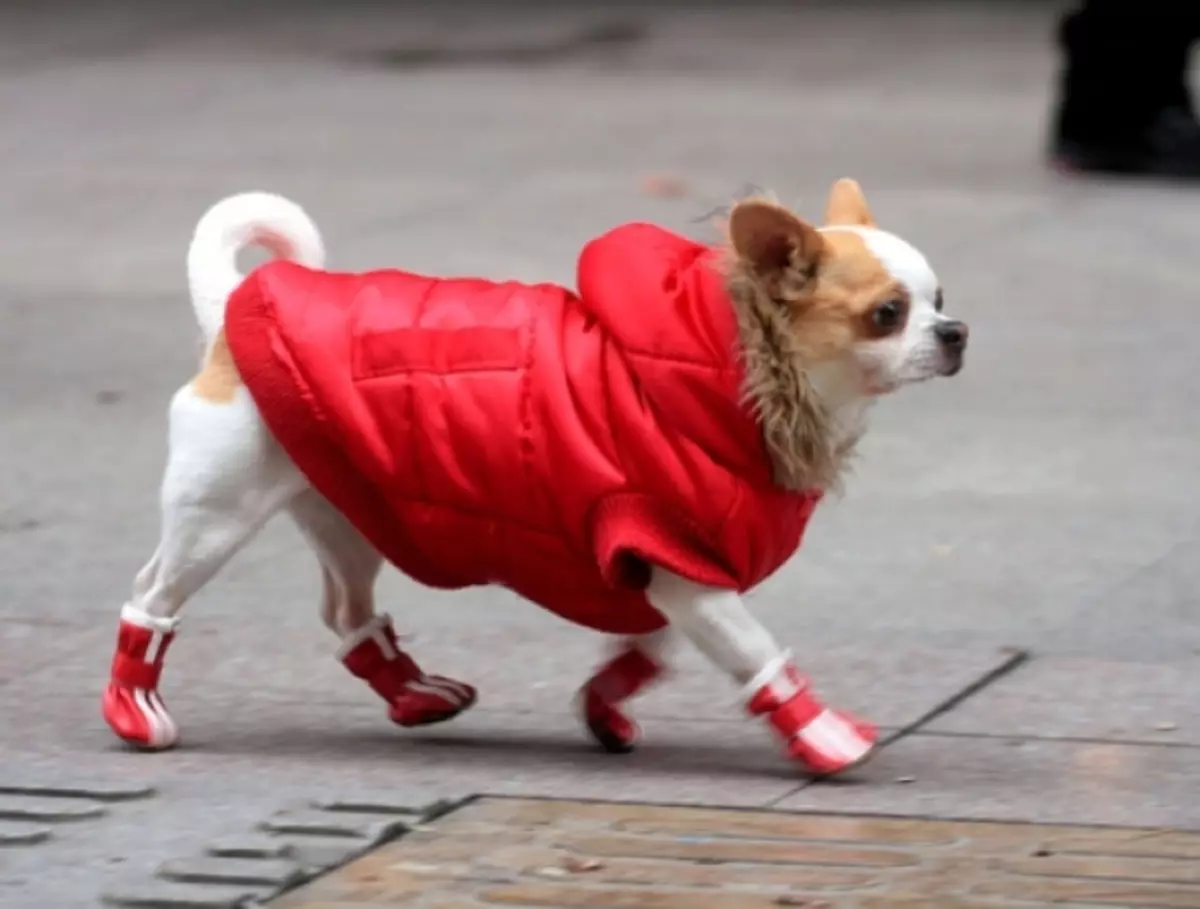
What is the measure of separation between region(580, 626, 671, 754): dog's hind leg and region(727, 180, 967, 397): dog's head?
683 millimetres

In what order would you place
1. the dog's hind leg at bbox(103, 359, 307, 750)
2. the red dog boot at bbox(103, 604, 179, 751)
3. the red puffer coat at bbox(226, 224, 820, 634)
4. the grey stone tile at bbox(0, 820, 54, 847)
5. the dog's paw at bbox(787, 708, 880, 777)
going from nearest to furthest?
the grey stone tile at bbox(0, 820, 54, 847) → the red puffer coat at bbox(226, 224, 820, 634) → the dog's paw at bbox(787, 708, 880, 777) → the dog's hind leg at bbox(103, 359, 307, 750) → the red dog boot at bbox(103, 604, 179, 751)

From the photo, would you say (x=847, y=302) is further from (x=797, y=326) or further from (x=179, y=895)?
(x=179, y=895)

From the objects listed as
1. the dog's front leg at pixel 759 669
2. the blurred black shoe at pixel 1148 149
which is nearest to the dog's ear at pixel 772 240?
the dog's front leg at pixel 759 669

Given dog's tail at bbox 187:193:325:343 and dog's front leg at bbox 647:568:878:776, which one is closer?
dog's front leg at bbox 647:568:878:776

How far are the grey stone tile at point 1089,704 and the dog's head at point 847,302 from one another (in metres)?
0.89

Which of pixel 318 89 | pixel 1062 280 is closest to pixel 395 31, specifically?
pixel 318 89

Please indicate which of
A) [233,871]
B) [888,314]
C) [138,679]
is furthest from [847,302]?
[138,679]

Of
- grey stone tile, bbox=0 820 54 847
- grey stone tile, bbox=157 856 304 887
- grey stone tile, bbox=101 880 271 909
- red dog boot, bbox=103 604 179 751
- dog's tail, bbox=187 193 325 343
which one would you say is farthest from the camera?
dog's tail, bbox=187 193 325 343

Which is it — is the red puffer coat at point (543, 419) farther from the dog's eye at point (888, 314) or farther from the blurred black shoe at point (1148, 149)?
the blurred black shoe at point (1148, 149)

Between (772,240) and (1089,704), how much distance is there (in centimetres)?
132

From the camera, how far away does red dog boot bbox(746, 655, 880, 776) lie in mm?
4457

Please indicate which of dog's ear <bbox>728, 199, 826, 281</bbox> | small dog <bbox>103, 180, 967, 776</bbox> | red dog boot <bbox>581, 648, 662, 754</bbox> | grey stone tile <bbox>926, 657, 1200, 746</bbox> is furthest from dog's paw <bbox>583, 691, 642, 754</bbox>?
dog's ear <bbox>728, 199, 826, 281</bbox>

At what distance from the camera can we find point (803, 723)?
14.7 feet

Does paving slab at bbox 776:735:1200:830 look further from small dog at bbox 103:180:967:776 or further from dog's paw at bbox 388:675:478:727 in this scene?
dog's paw at bbox 388:675:478:727
